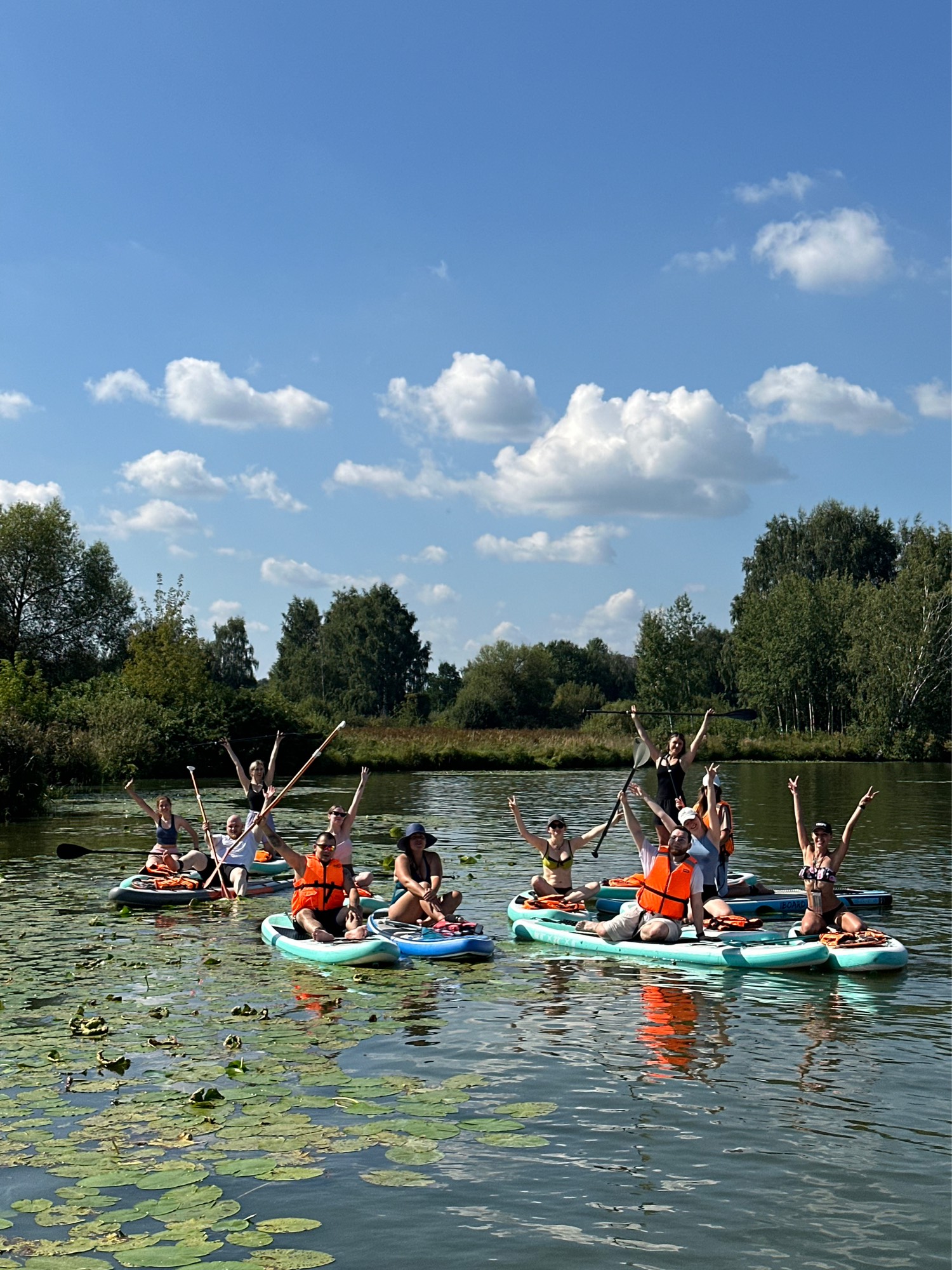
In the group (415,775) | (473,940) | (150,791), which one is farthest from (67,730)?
(473,940)

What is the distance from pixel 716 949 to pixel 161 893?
7.58 m

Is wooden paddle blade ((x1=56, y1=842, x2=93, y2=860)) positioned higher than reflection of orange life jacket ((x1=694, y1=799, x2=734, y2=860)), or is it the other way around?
reflection of orange life jacket ((x1=694, y1=799, x2=734, y2=860))

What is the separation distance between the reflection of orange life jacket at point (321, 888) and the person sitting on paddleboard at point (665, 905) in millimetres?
2684

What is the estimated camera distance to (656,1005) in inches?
426

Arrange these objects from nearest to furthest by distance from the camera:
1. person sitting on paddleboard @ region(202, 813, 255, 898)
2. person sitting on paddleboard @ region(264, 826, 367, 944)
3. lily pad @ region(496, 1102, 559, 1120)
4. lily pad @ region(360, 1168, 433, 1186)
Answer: lily pad @ region(360, 1168, 433, 1186), lily pad @ region(496, 1102, 559, 1120), person sitting on paddleboard @ region(264, 826, 367, 944), person sitting on paddleboard @ region(202, 813, 255, 898)

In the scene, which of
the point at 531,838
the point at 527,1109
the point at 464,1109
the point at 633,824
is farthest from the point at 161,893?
the point at 527,1109

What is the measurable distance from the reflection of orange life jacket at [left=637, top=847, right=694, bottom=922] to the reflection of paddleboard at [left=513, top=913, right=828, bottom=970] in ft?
0.83

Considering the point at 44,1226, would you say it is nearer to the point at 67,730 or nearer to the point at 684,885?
the point at 684,885

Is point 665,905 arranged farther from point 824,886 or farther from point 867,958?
point 867,958

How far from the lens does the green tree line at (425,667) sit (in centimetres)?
4025

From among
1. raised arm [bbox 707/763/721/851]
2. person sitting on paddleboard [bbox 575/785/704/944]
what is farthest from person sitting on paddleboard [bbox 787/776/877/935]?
raised arm [bbox 707/763/721/851]

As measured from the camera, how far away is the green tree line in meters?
40.2

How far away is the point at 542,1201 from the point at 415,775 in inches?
1432

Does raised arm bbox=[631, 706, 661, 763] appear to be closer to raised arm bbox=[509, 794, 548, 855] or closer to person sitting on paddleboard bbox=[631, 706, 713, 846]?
person sitting on paddleboard bbox=[631, 706, 713, 846]
